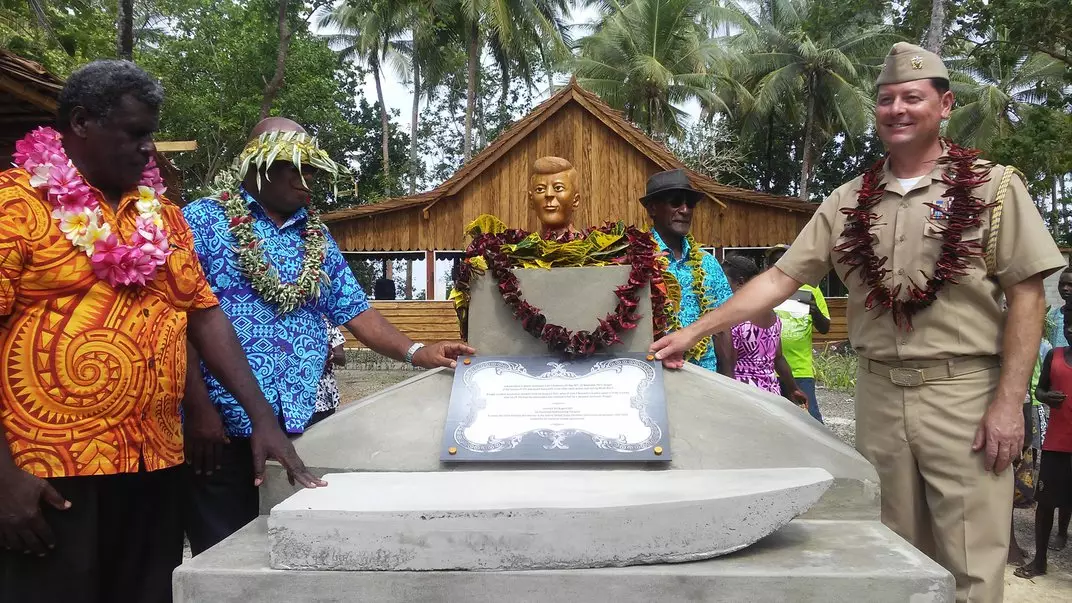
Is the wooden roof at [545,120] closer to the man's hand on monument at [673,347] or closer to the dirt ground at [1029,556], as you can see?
the dirt ground at [1029,556]

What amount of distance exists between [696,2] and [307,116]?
12.3 meters

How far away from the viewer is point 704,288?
156 inches

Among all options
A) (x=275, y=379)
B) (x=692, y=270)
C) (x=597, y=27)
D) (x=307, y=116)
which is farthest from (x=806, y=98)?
(x=275, y=379)

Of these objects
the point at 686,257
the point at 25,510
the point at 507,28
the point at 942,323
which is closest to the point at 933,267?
the point at 942,323

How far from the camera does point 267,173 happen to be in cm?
288

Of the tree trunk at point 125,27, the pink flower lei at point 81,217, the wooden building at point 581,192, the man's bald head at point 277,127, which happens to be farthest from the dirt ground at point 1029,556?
the wooden building at point 581,192

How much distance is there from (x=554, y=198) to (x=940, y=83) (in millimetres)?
1476

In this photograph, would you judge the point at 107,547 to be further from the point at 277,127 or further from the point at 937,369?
the point at 937,369

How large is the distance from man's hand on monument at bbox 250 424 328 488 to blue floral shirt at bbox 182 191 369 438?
284mm

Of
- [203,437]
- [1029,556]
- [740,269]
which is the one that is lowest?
[1029,556]

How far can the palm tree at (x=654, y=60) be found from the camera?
23.8 meters

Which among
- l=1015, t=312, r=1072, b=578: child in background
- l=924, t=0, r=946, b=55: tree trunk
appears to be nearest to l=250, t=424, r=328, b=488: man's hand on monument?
l=1015, t=312, r=1072, b=578: child in background

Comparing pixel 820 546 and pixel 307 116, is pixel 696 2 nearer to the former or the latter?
pixel 307 116

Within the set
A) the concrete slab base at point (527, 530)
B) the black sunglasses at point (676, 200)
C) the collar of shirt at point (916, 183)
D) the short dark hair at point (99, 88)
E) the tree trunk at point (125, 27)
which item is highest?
the tree trunk at point (125, 27)
